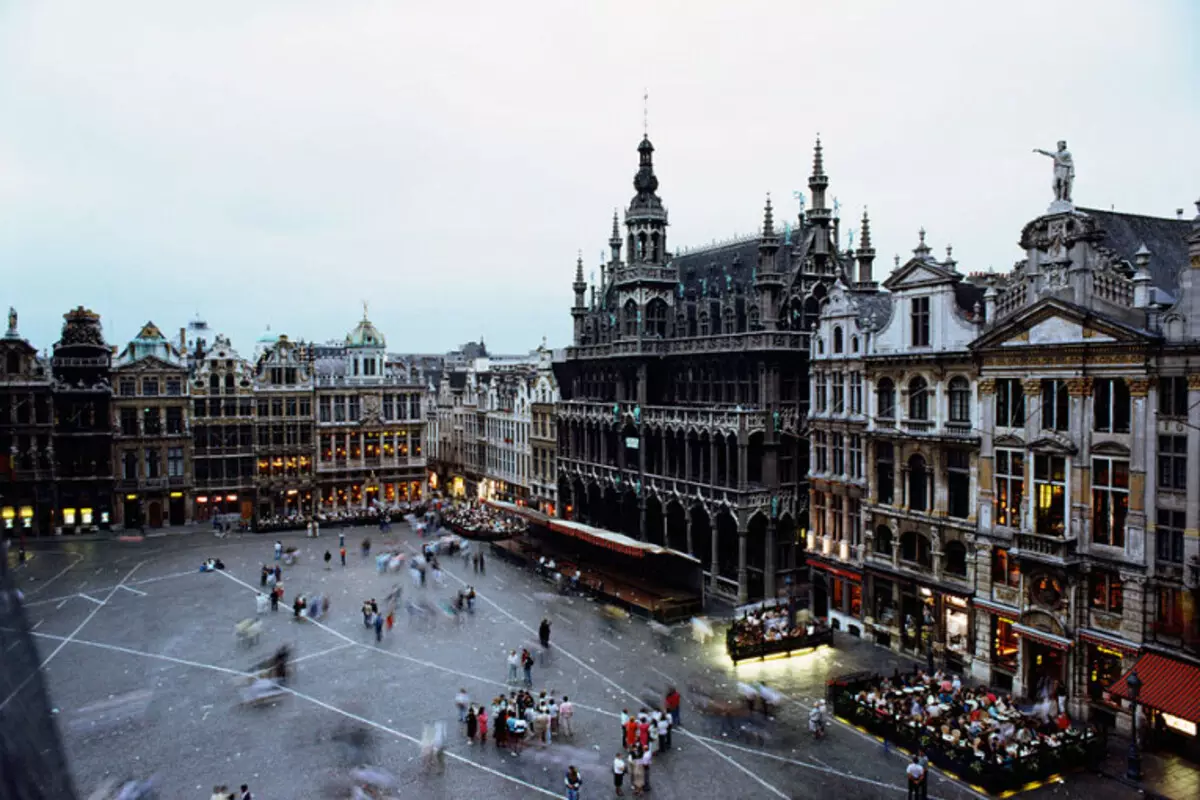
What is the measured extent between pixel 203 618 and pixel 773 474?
103ft

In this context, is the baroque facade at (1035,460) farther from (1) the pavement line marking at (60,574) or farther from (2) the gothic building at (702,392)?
(1) the pavement line marking at (60,574)

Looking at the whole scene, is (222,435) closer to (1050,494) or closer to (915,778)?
(1050,494)

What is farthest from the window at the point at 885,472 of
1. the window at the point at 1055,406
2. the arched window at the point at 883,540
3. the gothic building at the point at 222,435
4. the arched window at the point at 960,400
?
the gothic building at the point at 222,435

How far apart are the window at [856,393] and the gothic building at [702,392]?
261 inches

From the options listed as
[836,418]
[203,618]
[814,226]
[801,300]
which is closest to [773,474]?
[836,418]

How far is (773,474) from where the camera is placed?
48594 mm

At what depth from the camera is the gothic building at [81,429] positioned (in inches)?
2813

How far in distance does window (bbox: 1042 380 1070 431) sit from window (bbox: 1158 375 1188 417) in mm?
3124

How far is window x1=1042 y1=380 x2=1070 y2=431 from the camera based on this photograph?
31641mm

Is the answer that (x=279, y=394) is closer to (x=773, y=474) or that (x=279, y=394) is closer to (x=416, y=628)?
(x=416, y=628)

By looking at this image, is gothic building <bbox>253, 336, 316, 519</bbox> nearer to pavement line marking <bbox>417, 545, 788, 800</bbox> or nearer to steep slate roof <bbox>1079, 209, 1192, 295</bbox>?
pavement line marking <bbox>417, 545, 788, 800</bbox>

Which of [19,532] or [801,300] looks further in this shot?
[19,532]

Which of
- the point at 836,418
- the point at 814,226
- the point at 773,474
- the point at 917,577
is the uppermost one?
the point at 814,226

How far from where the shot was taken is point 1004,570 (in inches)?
1344
